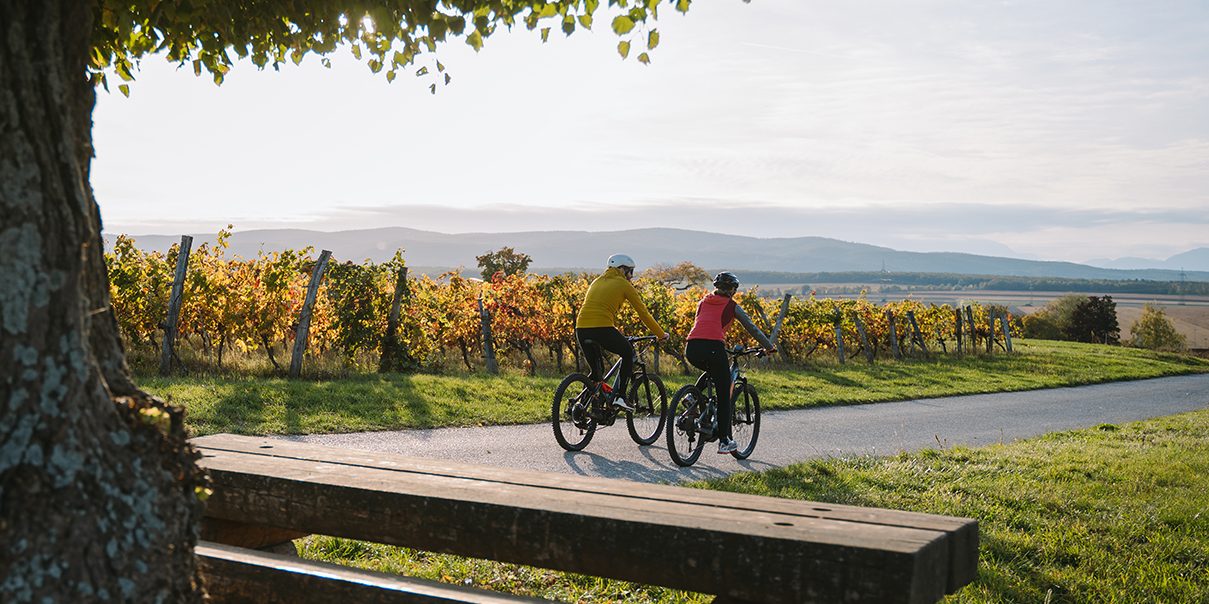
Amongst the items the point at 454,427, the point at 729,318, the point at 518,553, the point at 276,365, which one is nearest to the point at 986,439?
the point at 729,318

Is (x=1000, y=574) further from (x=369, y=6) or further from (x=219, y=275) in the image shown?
(x=219, y=275)

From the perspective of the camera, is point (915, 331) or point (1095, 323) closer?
point (915, 331)

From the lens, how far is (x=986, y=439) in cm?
1254

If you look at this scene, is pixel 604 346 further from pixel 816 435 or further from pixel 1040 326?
pixel 1040 326

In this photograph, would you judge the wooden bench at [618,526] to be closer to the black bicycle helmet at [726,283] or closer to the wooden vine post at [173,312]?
the black bicycle helmet at [726,283]

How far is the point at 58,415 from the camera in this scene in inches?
89.4

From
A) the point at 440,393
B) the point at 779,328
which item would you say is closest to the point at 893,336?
the point at 779,328

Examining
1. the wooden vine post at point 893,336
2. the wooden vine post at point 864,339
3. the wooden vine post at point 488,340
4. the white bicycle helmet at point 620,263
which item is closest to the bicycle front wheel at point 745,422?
the white bicycle helmet at point 620,263

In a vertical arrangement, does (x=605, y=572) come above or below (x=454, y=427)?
above

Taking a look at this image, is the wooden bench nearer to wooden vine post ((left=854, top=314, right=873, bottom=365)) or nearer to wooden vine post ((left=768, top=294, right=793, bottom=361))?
wooden vine post ((left=768, top=294, right=793, bottom=361))

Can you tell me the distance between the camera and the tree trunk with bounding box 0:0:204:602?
221cm

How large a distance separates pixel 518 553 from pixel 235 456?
151cm

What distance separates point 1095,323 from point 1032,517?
46.5m

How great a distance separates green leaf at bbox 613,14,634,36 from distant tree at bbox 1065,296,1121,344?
160 ft
